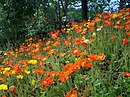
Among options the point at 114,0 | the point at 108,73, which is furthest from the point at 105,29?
the point at 114,0

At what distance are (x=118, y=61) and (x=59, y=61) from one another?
1.06 meters

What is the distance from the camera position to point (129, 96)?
2.83m

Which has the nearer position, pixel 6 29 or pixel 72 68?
pixel 72 68

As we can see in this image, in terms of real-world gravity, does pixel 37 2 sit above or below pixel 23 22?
above

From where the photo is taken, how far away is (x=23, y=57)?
19.2 feet

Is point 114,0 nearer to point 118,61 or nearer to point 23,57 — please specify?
point 23,57

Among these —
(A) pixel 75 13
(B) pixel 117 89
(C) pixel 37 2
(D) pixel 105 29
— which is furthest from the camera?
(A) pixel 75 13

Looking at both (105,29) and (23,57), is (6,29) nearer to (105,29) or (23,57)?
(23,57)

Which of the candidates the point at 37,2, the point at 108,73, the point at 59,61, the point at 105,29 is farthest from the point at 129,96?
the point at 37,2

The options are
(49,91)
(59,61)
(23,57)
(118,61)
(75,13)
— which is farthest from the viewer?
(75,13)

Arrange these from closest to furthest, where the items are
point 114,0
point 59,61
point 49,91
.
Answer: point 49,91 → point 59,61 → point 114,0

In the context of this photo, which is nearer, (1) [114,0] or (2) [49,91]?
(2) [49,91]

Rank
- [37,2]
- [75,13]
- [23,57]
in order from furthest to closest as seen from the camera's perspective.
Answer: [75,13]
[37,2]
[23,57]

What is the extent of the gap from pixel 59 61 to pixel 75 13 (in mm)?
10213
